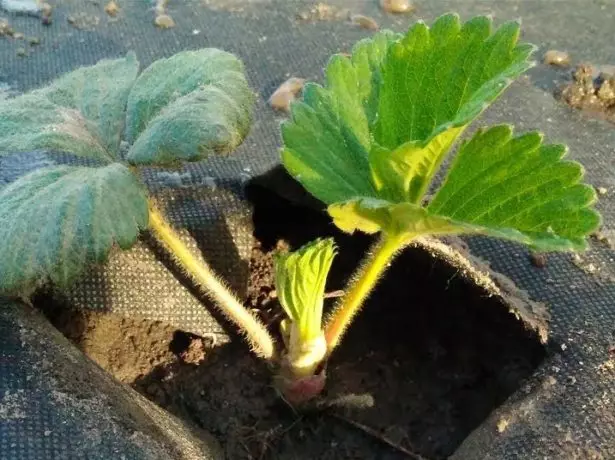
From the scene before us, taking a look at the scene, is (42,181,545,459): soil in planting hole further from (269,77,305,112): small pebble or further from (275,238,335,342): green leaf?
(269,77,305,112): small pebble

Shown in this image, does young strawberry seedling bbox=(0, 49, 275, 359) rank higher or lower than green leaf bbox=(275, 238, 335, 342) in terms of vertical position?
higher

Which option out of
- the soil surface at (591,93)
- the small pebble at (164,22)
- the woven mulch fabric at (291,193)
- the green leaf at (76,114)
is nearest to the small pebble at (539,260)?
the woven mulch fabric at (291,193)

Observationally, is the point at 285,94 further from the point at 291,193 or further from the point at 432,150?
the point at 432,150

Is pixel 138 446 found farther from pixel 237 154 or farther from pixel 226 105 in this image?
pixel 237 154

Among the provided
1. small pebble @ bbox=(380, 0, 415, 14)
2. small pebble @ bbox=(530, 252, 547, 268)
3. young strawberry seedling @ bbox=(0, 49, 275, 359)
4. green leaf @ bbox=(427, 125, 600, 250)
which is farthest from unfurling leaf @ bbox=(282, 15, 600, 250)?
small pebble @ bbox=(380, 0, 415, 14)

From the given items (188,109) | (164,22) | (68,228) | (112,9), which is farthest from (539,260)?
(112,9)

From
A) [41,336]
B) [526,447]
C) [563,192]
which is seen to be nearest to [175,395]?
[41,336]

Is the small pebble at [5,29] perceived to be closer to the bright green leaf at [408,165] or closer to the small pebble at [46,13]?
the small pebble at [46,13]
